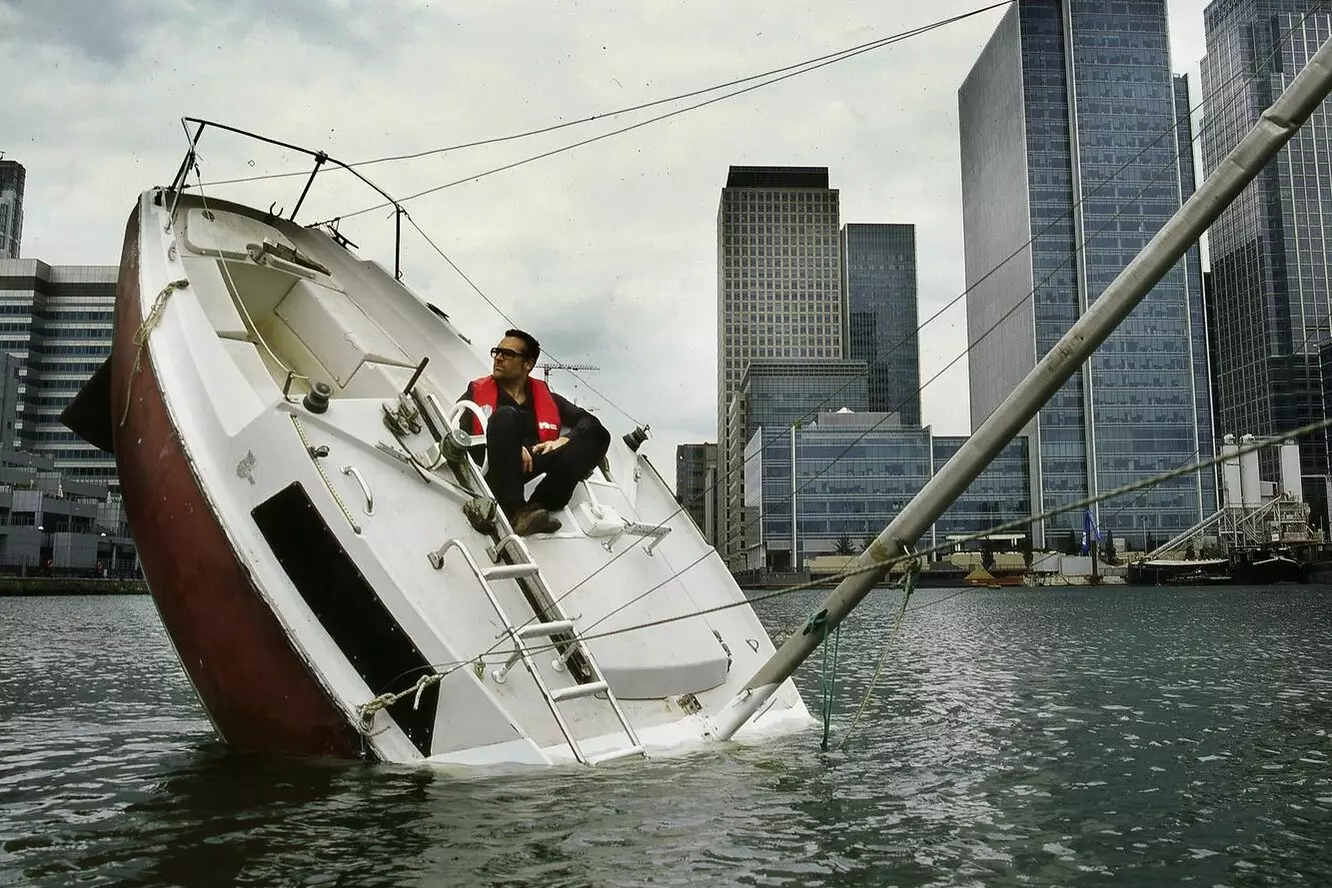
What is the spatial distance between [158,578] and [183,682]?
29.6 ft

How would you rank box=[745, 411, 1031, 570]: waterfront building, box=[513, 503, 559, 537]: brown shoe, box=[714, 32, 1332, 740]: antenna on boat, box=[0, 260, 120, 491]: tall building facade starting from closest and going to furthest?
box=[714, 32, 1332, 740]: antenna on boat, box=[513, 503, 559, 537]: brown shoe, box=[745, 411, 1031, 570]: waterfront building, box=[0, 260, 120, 491]: tall building facade

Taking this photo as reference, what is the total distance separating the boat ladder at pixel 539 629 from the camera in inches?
259

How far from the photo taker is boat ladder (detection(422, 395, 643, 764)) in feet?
21.6

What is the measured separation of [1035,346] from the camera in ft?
445

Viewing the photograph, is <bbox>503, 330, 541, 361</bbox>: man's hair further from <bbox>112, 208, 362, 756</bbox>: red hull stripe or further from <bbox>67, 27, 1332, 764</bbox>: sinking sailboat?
<bbox>112, 208, 362, 756</bbox>: red hull stripe

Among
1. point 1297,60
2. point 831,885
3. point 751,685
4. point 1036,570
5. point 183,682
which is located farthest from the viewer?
point 1297,60

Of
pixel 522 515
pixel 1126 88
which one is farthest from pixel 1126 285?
pixel 1126 88

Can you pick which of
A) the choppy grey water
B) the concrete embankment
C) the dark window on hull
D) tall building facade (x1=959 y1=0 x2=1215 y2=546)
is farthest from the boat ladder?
tall building facade (x1=959 y1=0 x2=1215 y2=546)

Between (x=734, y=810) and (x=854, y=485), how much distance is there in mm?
115071

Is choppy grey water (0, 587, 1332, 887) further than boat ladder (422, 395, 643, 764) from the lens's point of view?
No

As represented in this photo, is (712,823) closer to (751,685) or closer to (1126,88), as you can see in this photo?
(751,685)

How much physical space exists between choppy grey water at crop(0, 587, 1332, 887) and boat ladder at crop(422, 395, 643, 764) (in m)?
0.29

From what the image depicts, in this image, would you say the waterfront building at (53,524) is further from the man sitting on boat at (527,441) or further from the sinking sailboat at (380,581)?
the man sitting on boat at (527,441)

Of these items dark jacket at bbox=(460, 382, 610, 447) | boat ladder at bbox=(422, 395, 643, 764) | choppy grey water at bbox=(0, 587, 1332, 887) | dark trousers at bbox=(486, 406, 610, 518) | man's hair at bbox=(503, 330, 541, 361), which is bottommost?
choppy grey water at bbox=(0, 587, 1332, 887)
